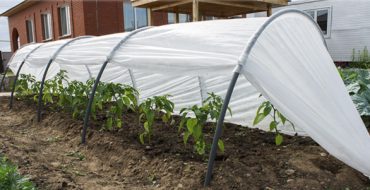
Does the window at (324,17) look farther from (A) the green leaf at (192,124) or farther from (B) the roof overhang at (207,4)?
(A) the green leaf at (192,124)

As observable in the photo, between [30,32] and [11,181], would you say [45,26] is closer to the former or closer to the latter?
[30,32]

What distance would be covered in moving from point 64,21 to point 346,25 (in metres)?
10.8

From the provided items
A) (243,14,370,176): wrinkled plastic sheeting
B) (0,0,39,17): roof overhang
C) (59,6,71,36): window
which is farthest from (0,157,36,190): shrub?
(0,0,39,17): roof overhang

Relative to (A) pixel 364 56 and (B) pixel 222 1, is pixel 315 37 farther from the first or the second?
(A) pixel 364 56

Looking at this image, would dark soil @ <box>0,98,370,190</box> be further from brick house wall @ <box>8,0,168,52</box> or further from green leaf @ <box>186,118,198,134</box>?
brick house wall @ <box>8,0,168,52</box>

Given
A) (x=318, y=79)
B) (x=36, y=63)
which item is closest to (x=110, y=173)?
(x=318, y=79)

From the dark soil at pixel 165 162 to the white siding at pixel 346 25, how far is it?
9.32 m

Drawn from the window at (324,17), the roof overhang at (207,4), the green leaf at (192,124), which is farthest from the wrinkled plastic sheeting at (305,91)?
the window at (324,17)

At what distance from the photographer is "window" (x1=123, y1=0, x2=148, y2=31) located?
12.1 m

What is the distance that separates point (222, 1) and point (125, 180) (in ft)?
16.7

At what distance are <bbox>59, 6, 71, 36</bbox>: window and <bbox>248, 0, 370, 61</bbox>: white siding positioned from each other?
26.6 feet

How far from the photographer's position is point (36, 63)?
6602 mm

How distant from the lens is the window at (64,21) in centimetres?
1280

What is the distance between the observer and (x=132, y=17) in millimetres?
12227
